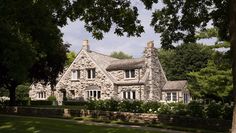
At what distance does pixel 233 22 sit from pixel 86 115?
20769mm

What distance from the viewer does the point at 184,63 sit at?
6669cm

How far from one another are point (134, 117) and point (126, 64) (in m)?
24.4

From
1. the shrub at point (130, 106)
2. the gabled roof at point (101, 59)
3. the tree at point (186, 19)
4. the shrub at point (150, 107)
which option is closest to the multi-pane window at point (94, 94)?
the gabled roof at point (101, 59)

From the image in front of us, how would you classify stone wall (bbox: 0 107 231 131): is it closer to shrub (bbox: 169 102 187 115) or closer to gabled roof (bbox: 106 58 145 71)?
shrub (bbox: 169 102 187 115)

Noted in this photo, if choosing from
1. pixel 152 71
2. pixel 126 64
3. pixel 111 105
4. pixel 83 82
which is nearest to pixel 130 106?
pixel 111 105

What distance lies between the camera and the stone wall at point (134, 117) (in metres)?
22.8

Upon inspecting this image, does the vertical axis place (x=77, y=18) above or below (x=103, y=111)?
above

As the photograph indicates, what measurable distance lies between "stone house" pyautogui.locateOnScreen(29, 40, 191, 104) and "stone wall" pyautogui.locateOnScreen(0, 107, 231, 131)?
17805 millimetres

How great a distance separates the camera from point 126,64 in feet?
165

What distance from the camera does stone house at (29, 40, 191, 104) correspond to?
159 feet

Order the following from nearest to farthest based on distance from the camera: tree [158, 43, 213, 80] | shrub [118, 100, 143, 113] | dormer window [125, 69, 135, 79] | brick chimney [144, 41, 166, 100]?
shrub [118, 100, 143, 113] < brick chimney [144, 41, 166, 100] < dormer window [125, 69, 135, 79] < tree [158, 43, 213, 80]

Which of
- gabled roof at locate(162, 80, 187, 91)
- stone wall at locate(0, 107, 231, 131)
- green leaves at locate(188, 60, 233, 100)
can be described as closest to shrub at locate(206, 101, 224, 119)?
stone wall at locate(0, 107, 231, 131)

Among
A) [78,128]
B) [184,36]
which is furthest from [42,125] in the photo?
[184,36]

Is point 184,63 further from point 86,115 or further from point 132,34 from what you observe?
point 132,34
